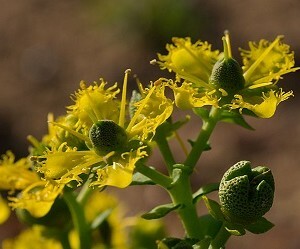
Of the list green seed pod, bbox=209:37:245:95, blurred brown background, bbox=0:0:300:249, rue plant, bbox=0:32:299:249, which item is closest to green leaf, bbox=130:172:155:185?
rue plant, bbox=0:32:299:249

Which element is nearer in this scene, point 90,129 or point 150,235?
point 90,129

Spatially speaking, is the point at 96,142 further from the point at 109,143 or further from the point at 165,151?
the point at 165,151

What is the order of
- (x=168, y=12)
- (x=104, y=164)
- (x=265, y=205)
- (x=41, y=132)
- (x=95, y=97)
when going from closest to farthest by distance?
1. (x=265, y=205)
2. (x=104, y=164)
3. (x=95, y=97)
4. (x=41, y=132)
5. (x=168, y=12)

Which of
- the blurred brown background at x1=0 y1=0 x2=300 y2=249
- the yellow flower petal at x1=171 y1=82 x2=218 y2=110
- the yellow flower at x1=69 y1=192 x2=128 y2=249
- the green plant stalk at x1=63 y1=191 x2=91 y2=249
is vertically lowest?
the blurred brown background at x1=0 y1=0 x2=300 y2=249

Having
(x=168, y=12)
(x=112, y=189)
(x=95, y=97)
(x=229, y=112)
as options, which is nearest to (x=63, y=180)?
(x=95, y=97)

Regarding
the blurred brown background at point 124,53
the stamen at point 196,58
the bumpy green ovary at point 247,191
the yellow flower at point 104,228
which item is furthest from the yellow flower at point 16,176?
the blurred brown background at point 124,53

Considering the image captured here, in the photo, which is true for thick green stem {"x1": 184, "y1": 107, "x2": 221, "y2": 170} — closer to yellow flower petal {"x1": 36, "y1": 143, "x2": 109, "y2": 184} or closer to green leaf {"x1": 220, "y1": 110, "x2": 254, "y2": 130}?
green leaf {"x1": 220, "y1": 110, "x2": 254, "y2": 130}

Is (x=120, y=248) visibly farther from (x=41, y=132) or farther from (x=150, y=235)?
(x=41, y=132)
